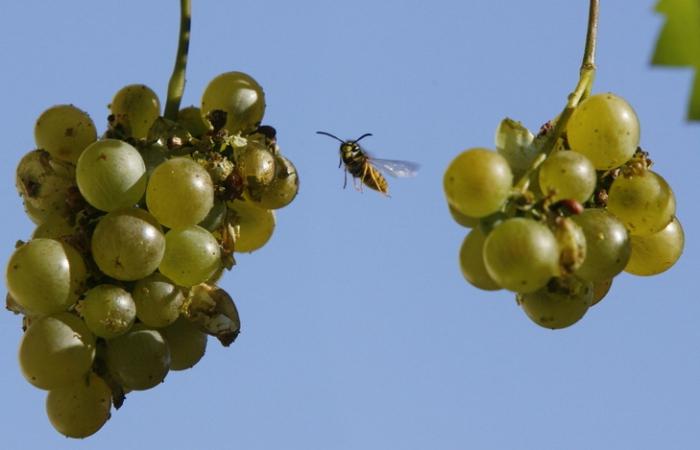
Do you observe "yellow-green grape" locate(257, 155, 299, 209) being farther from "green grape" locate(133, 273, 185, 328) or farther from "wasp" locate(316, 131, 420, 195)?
"wasp" locate(316, 131, 420, 195)

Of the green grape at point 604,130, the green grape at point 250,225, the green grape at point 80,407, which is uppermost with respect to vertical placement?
the green grape at point 604,130

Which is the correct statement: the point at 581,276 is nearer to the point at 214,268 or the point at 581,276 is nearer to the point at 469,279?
the point at 469,279

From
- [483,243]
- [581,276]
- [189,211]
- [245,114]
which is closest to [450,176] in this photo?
[483,243]

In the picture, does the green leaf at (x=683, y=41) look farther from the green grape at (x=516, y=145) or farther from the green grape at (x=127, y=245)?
the green grape at (x=127, y=245)

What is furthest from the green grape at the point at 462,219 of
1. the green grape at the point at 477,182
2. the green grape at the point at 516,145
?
the green grape at the point at 516,145

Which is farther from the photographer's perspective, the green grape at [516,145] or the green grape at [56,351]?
the green grape at [56,351]

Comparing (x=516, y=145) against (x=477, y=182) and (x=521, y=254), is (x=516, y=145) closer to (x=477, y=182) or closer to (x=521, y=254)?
(x=477, y=182)
